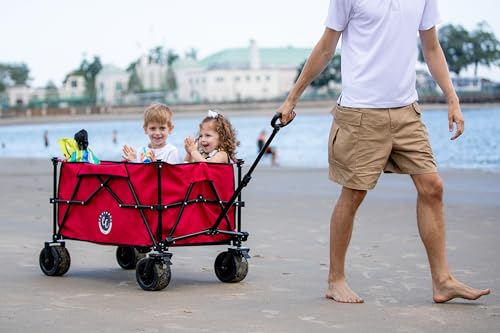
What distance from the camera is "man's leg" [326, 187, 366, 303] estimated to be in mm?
5633

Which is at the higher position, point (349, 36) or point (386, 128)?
point (349, 36)

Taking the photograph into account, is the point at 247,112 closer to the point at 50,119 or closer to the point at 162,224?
the point at 50,119

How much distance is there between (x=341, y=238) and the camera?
572 cm

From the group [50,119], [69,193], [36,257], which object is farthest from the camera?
[50,119]

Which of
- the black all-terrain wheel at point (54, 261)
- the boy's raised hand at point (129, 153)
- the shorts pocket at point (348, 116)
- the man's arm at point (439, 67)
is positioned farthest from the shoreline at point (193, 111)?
the shorts pocket at point (348, 116)

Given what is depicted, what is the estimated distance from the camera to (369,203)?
12.1 meters

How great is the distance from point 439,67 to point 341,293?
4.41ft

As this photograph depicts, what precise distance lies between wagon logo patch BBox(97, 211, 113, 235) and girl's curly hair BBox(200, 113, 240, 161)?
33.4 inches

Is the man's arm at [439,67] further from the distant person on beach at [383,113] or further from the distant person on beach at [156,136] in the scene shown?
the distant person on beach at [156,136]

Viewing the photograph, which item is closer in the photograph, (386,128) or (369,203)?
(386,128)

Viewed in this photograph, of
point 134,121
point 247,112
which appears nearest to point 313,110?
point 247,112

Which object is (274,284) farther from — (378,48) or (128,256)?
(378,48)

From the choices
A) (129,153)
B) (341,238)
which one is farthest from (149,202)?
(341,238)

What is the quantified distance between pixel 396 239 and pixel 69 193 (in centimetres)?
302
